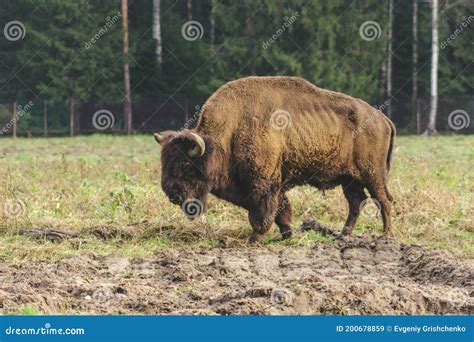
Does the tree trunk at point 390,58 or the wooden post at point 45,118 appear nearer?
the wooden post at point 45,118

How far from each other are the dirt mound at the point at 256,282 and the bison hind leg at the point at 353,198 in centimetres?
73

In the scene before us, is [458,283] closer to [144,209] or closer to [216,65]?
[144,209]

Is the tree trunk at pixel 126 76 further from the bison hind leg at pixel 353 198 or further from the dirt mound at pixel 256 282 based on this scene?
the dirt mound at pixel 256 282

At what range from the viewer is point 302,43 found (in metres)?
39.0

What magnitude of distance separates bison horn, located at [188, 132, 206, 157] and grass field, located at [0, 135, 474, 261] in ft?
3.90

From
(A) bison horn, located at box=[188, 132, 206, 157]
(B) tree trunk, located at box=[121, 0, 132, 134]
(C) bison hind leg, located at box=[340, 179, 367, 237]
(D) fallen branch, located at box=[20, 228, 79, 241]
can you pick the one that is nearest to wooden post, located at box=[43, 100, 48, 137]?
(B) tree trunk, located at box=[121, 0, 132, 134]

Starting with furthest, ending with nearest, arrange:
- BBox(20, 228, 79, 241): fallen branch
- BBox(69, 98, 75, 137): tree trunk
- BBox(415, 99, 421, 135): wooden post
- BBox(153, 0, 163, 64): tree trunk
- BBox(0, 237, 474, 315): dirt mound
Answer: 1. BBox(153, 0, 163, 64): tree trunk
2. BBox(415, 99, 421, 135): wooden post
3. BBox(69, 98, 75, 137): tree trunk
4. BBox(20, 228, 79, 241): fallen branch
5. BBox(0, 237, 474, 315): dirt mound

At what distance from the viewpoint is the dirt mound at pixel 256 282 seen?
25.2 ft

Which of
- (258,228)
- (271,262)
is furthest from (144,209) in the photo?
(271,262)

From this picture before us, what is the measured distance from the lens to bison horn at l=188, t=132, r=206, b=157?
1092 centimetres

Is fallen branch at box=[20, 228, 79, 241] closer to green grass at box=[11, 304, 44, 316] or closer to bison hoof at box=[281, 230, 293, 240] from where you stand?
bison hoof at box=[281, 230, 293, 240]

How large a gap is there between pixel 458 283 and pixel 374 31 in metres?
29.2

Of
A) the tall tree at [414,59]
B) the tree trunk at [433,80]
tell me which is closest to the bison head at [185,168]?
the tree trunk at [433,80]

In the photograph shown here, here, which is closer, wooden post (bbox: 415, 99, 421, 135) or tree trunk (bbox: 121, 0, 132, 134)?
tree trunk (bbox: 121, 0, 132, 134)
